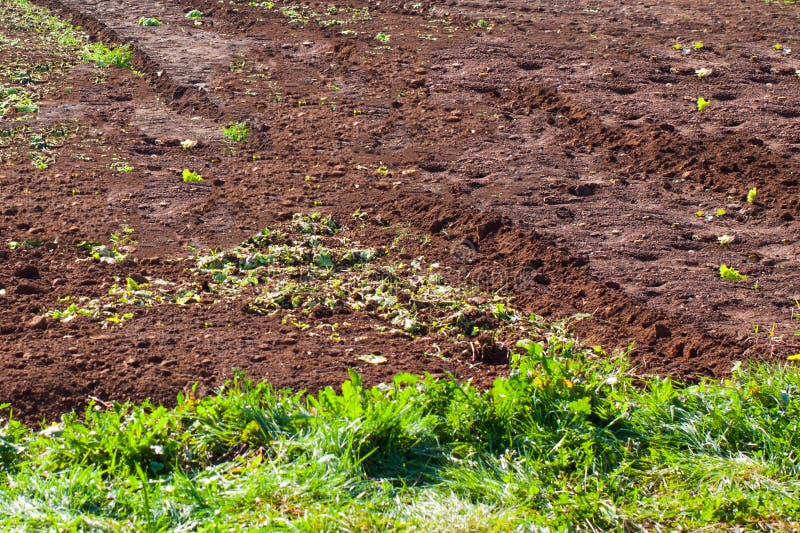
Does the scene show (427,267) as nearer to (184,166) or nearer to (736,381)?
(736,381)

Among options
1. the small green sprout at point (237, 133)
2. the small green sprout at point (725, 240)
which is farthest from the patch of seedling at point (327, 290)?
the small green sprout at point (237, 133)

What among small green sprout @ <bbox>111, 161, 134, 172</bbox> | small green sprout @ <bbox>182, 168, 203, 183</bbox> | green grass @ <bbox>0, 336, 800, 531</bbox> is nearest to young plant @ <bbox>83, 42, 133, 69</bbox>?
small green sprout @ <bbox>111, 161, 134, 172</bbox>

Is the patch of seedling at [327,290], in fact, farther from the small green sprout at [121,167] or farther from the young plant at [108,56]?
the young plant at [108,56]

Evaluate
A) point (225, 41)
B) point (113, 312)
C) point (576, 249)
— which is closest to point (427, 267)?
point (576, 249)

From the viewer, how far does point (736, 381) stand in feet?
12.8

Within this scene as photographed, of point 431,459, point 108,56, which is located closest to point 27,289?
point 431,459

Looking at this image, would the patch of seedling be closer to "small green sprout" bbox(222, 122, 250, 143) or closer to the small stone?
the small stone

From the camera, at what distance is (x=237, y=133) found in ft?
22.1

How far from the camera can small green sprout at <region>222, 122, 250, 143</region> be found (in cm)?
671

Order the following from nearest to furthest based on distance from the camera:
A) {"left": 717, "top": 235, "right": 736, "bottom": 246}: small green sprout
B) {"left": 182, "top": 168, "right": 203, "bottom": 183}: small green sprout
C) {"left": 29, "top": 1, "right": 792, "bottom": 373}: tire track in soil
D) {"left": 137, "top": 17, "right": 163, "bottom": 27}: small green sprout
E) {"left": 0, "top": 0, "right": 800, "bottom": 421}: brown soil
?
{"left": 0, "top": 0, "right": 800, "bottom": 421}: brown soil
{"left": 29, "top": 1, "right": 792, "bottom": 373}: tire track in soil
{"left": 717, "top": 235, "right": 736, "bottom": 246}: small green sprout
{"left": 182, "top": 168, "right": 203, "bottom": 183}: small green sprout
{"left": 137, "top": 17, "right": 163, "bottom": 27}: small green sprout

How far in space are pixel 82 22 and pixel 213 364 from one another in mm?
6817

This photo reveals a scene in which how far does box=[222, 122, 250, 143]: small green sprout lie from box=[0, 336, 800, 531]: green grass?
321 cm

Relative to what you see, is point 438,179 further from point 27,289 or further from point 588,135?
point 27,289

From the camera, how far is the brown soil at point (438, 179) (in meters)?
4.28
